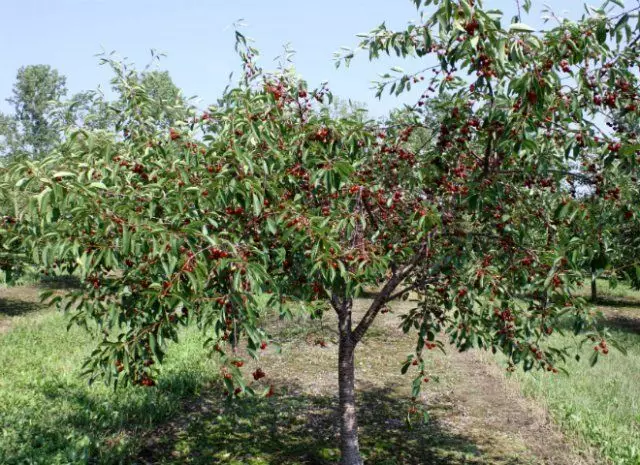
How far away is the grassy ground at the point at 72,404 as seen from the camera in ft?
22.0

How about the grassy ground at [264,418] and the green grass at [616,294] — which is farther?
the green grass at [616,294]

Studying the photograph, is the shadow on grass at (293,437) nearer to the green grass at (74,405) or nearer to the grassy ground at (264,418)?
the grassy ground at (264,418)

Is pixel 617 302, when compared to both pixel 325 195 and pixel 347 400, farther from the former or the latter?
pixel 325 195

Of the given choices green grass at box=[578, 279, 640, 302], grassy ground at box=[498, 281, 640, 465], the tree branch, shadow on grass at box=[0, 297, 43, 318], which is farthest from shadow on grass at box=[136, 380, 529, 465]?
green grass at box=[578, 279, 640, 302]

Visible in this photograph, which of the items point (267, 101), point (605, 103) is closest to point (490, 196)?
point (605, 103)

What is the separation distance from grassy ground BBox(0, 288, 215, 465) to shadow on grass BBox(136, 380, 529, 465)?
1.28 ft

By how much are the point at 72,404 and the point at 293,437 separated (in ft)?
11.7

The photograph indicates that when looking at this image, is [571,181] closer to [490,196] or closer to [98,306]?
[490,196]

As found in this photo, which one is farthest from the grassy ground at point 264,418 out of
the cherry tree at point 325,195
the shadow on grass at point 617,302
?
the shadow on grass at point 617,302

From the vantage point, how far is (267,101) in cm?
460

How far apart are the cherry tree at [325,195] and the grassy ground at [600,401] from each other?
67.1 inches

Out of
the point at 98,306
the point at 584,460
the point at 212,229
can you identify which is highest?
the point at 212,229

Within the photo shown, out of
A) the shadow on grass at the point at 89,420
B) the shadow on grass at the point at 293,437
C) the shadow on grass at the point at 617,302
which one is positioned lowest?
the shadow on grass at the point at 293,437

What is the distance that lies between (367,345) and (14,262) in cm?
1083
